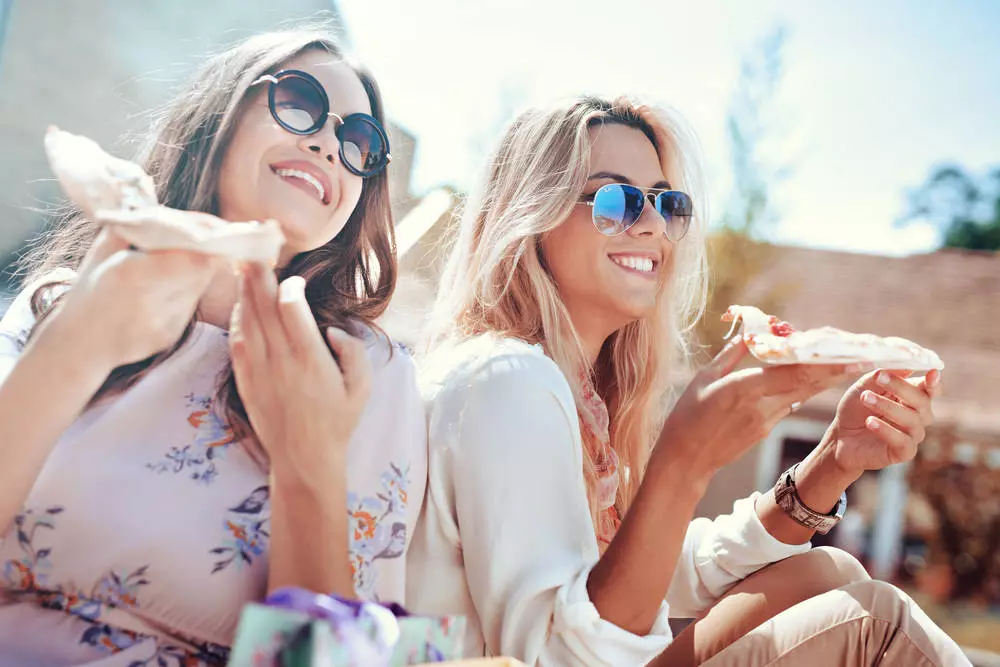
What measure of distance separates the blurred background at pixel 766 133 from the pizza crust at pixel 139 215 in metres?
0.79

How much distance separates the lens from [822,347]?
1.72 meters

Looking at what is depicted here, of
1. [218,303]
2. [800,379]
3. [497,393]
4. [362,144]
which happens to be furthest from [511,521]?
[362,144]

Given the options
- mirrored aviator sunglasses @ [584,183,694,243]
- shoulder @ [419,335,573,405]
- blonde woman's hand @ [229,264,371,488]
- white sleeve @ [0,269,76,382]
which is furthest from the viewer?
mirrored aviator sunglasses @ [584,183,694,243]

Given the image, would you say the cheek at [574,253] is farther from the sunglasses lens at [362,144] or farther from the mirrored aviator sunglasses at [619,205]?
the sunglasses lens at [362,144]

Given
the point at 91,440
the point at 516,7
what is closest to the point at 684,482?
the point at 91,440

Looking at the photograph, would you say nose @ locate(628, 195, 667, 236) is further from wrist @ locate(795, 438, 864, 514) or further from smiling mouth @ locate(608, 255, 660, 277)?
wrist @ locate(795, 438, 864, 514)

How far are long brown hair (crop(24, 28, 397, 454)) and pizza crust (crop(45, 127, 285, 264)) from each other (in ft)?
1.12

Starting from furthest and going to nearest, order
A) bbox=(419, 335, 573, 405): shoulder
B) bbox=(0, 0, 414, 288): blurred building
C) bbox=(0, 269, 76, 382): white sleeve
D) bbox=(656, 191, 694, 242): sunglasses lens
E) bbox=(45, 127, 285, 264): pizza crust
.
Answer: bbox=(0, 0, 414, 288): blurred building, bbox=(656, 191, 694, 242): sunglasses lens, bbox=(419, 335, 573, 405): shoulder, bbox=(0, 269, 76, 382): white sleeve, bbox=(45, 127, 285, 264): pizza crust

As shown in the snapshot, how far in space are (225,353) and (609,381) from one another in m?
1.35

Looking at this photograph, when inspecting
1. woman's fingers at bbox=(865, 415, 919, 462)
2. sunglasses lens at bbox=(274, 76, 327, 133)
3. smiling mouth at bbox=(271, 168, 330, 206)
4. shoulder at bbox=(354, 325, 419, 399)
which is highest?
sunglasses lens at bbox=(274, 76, 327, 133)

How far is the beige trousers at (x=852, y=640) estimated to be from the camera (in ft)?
6.44

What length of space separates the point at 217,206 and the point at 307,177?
21cm

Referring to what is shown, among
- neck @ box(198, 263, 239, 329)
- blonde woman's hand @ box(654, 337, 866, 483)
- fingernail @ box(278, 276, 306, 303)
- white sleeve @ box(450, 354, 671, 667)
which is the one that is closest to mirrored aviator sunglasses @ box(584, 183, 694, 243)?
white sleeve @ box(450, 354, 671, 667)

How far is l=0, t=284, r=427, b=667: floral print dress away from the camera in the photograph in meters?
1.49
